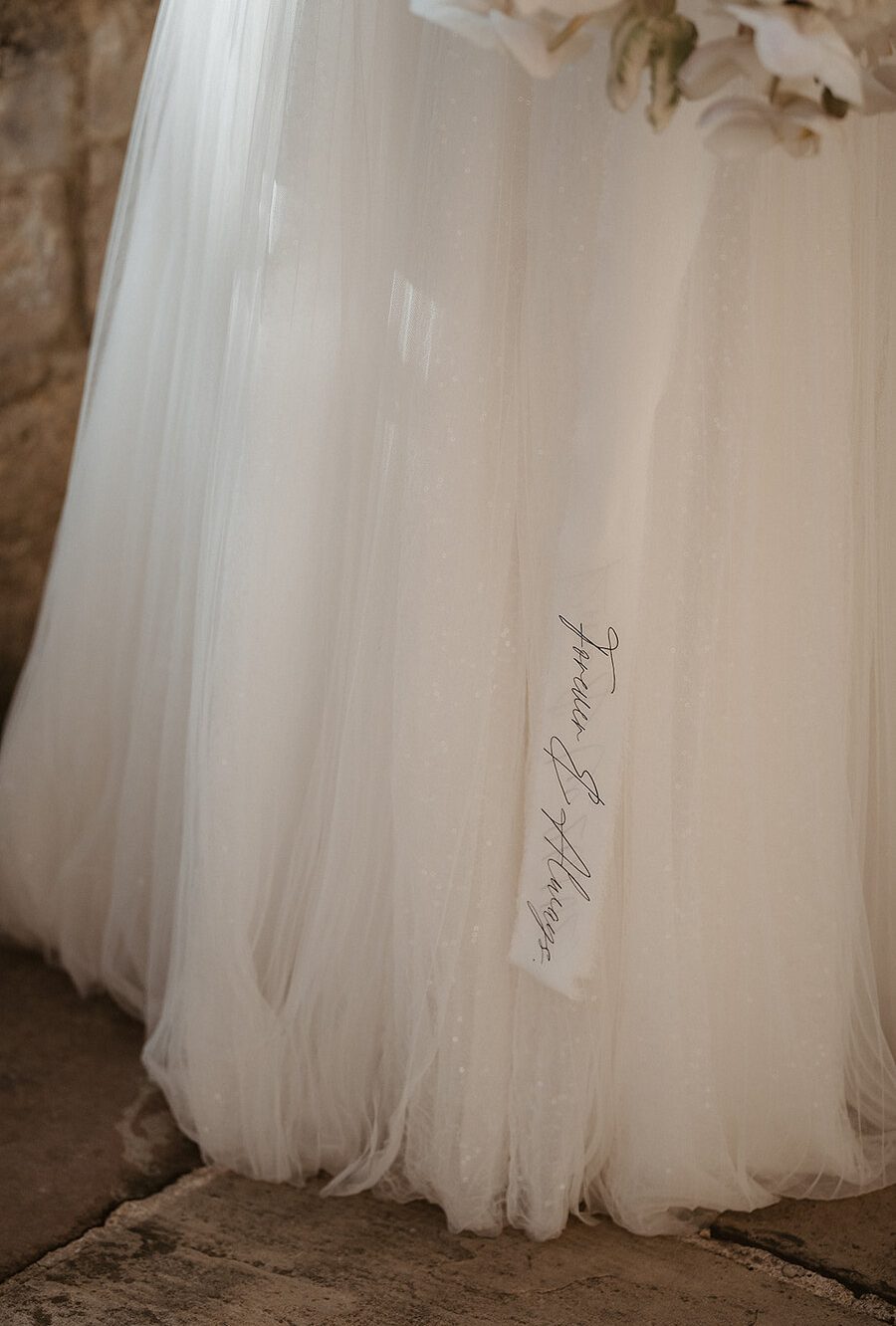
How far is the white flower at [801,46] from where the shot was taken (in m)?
0.67

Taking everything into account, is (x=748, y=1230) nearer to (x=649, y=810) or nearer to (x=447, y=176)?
(x=649, y=810)

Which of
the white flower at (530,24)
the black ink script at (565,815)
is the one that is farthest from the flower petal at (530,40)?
the black ink script at (565,815)

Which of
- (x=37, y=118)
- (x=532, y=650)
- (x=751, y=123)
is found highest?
(x=37, y=118)

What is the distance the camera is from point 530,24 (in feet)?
2.41

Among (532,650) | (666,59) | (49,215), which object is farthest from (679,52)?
(49,215)

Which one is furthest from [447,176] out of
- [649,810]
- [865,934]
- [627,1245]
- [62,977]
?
[62,977]

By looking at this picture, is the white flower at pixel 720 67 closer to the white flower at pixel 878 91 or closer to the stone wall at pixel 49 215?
the white flower at pixel 878 91

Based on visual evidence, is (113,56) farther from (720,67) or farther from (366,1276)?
(366,1276)

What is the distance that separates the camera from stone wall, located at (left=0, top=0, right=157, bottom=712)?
163 centimetres

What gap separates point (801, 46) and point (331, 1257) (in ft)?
3.08

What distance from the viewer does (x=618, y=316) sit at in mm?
952

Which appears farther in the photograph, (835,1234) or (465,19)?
(835,1234)

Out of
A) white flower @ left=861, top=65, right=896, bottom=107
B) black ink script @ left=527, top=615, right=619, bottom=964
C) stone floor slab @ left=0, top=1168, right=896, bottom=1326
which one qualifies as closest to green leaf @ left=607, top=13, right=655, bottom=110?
white flower @ left=861, top=65, right=896, bottom=107

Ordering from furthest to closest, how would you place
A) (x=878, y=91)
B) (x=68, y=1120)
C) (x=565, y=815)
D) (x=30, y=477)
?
(x=30, y=477)
(x=68, y=1120)
(x=565, y=815)
(x=878, y=91)
